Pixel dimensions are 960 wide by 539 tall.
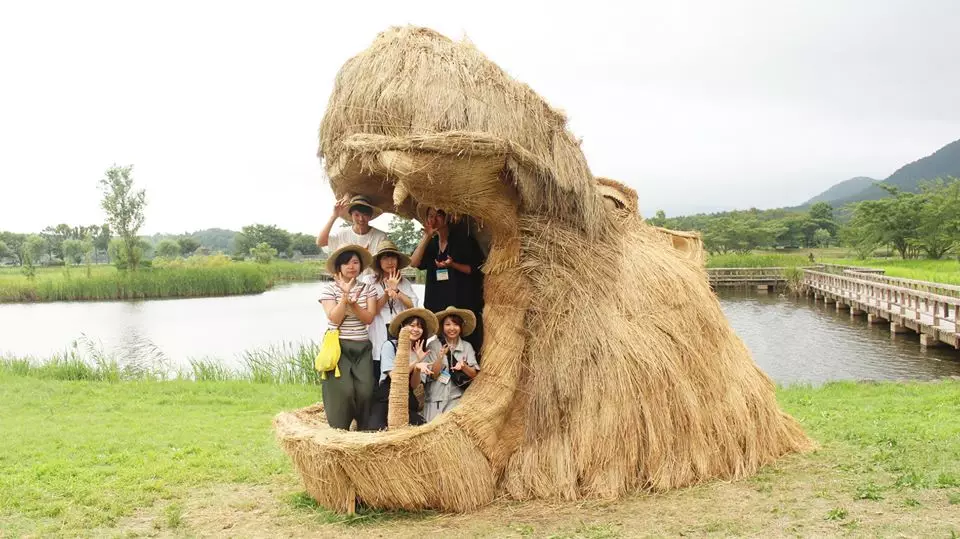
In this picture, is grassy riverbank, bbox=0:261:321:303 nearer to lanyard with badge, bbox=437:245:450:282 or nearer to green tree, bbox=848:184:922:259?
lanyard with badge, bbox=437:245:450:282

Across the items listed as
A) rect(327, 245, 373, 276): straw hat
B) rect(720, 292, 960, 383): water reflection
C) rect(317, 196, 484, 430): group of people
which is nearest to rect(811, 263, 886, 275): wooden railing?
rect(720, 292, 960, 383): water reflection

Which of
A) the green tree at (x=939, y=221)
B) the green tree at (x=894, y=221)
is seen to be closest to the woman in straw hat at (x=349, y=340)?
the green tree at (x=939, y=221)

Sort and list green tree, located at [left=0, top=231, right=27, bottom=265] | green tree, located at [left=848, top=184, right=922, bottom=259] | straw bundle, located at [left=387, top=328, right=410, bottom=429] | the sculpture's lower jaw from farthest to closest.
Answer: green tree, located at [left=0, top=231, right=27, bottom=265] → green tree, located at [left=848, top=184, right=922, bottom=259] → straw bundle, located at [left=387, top=328, right=410, bottom=429] → the sculpture's lower jaw

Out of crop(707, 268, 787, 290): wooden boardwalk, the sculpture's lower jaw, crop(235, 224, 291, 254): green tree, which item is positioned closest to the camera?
the sculpture's lower jaw

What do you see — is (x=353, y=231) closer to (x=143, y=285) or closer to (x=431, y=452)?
(x=431, y=452)

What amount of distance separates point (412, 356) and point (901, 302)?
68.1 feet

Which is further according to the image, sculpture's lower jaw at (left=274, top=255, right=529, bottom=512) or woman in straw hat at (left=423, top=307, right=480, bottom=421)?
woman in straw hat at (left=423, top=307, right=480, bottom=421)

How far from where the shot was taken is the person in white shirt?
6.00m

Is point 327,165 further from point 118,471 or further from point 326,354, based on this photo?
point 118,471

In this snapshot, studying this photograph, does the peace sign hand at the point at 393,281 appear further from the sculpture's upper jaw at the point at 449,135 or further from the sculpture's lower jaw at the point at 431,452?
the sculpture's lower jaw at the point at 431,452

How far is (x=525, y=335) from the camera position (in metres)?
5.69

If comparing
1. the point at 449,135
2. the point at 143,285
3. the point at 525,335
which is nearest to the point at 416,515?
the point at 525,335

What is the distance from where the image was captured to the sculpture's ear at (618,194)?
273 inches

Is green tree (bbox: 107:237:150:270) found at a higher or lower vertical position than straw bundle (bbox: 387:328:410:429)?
higher
